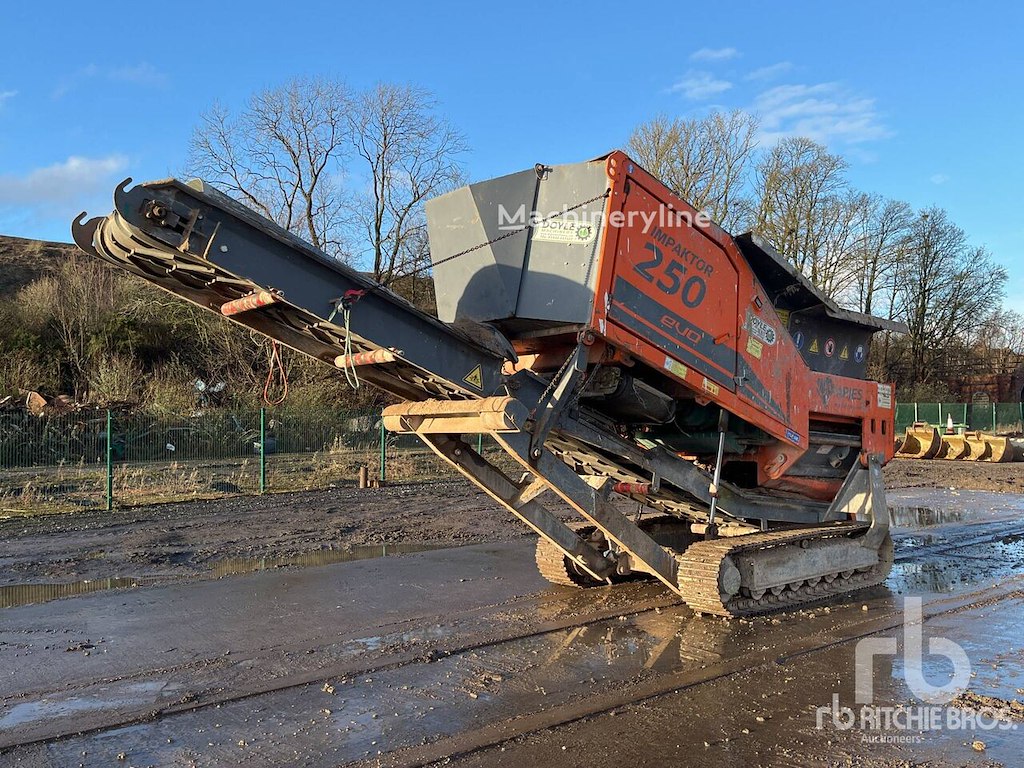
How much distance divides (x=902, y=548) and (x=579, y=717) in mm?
7451

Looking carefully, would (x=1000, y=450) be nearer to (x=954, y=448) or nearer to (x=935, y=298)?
(x=954, y=448)

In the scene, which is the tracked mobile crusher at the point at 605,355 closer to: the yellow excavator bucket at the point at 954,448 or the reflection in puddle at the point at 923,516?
the reflection in puddle at the point at 923,516

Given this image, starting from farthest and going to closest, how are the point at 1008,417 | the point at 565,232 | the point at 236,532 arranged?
the point at 1008,417, the point at 236,532, the point at 565,232

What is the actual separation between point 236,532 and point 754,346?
763cm

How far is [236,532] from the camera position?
1116 cm

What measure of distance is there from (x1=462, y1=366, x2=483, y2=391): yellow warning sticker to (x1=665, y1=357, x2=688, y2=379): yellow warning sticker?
1474 millimetres

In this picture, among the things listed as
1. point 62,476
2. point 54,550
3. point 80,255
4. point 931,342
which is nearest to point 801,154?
point 931,342

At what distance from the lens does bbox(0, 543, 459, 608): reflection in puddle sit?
7.74 m

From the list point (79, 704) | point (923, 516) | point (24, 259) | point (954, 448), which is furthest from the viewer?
point (24, 259)

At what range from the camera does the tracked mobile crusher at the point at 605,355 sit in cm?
463

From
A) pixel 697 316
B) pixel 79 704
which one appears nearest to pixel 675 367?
pixel 697 316

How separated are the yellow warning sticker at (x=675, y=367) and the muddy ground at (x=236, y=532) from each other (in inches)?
207

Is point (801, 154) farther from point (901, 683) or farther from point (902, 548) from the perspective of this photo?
point (901, 683)

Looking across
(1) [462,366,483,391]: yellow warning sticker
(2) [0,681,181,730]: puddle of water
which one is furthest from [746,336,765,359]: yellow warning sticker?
(2) [0,681,181,730]: puddle of water
